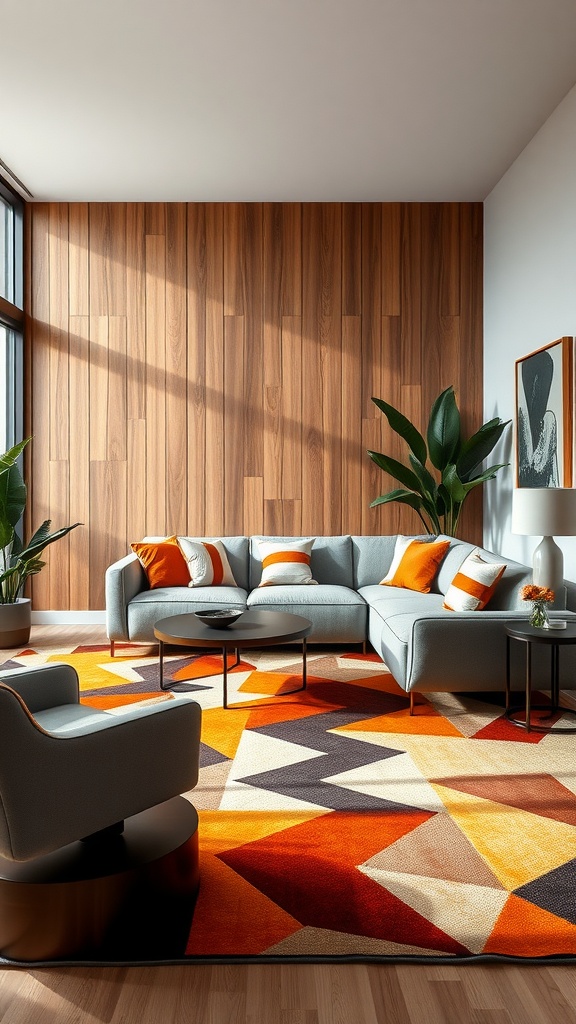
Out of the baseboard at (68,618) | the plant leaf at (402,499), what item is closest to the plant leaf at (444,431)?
the plant leaf at (402,499)

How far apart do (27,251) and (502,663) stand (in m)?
4.76

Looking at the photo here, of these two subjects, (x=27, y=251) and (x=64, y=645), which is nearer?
(x=64, y=645)

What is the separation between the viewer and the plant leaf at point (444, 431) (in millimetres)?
5676

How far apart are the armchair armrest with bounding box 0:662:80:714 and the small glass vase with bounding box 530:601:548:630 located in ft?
6.72

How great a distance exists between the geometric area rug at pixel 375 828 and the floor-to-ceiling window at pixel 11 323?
2616 millimetres

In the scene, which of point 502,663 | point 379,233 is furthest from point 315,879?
point 379,233

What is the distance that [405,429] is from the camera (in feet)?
18.6

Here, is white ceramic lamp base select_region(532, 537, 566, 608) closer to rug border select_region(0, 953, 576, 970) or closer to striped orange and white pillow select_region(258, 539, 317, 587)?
striped orange and white pillow select_region(258, 539, 317, 587)

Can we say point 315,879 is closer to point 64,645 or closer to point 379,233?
point 64,645

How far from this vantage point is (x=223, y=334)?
20.2 feet

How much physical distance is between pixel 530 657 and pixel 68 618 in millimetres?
3858

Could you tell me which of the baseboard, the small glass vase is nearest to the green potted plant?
the baseboard

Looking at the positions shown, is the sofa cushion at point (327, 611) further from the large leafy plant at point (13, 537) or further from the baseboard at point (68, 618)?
the baseboard at point (68, 618)

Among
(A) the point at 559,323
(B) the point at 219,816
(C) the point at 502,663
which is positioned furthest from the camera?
(A) the point at 559,323
